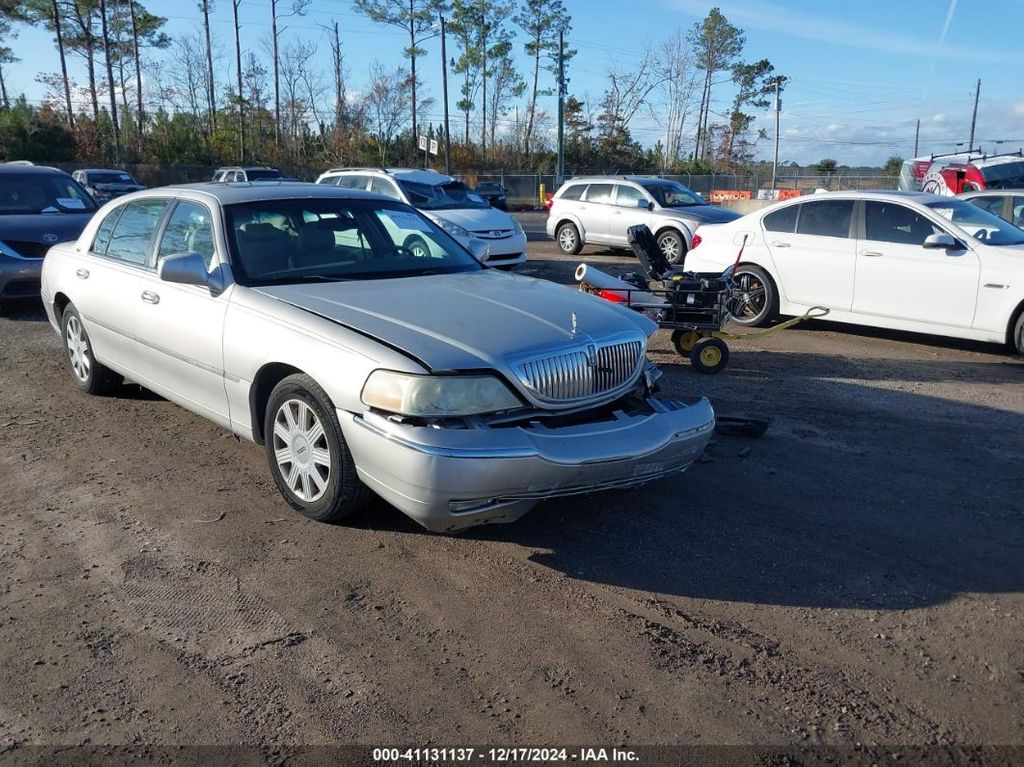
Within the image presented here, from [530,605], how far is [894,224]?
22.9 ft

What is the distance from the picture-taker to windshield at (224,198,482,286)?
503 cm

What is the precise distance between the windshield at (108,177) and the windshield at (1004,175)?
90.7 feet

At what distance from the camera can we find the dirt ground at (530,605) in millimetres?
2984

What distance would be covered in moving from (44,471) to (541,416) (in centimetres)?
317

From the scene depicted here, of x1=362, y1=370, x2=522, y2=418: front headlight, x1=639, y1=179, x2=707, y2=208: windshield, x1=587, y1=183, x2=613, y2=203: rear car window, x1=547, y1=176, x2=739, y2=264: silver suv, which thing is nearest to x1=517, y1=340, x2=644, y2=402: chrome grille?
x1=362, y1=370, x2=522, y2=418: front headlight

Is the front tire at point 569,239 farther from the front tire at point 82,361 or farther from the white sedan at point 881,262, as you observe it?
the front tire at point 82,361

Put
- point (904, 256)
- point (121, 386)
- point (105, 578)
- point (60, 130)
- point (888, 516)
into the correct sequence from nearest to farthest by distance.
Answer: point (105, 578) → point (888, 516) → point (121, 386) → point (904, 256) → point (60, 130)

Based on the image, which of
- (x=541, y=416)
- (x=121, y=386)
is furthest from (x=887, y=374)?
(x=121, y=386)

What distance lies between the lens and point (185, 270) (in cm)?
479

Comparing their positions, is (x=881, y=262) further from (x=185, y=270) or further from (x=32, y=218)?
(x=32, y=218)

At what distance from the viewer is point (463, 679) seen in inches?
126

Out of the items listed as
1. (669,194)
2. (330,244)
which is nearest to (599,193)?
(669,194)

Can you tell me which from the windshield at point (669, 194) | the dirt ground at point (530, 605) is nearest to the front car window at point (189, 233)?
the dirt ground at point (530, 605)

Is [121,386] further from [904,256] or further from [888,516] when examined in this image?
[904,256]
